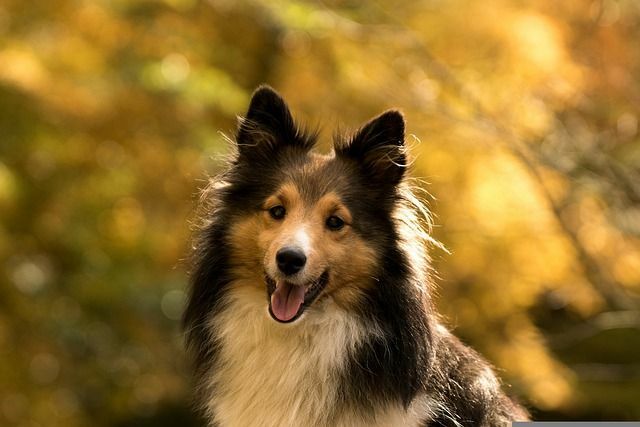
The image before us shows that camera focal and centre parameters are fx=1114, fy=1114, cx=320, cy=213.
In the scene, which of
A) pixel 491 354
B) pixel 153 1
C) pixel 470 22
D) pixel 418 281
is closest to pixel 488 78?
pixel 470 22

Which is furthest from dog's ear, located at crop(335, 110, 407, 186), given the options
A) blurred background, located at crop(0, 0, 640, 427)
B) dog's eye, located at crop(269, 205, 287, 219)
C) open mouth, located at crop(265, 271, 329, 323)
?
blurred background, located at crop(0, 0, 640, 427)

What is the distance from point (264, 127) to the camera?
566cm

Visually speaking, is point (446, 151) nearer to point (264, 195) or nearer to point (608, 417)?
point (608, 417)

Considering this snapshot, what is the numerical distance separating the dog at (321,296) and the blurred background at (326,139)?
5243mm

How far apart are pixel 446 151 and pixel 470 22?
1625 millimetres

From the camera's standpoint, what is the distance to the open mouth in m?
5.21

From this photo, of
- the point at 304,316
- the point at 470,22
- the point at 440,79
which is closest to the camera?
the point at 304,316

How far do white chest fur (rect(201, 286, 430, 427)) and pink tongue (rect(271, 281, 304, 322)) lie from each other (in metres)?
0.08

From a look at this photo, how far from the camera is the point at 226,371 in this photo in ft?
18.2

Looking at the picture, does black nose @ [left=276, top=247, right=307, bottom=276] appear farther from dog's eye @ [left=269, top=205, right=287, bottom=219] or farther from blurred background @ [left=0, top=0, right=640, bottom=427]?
blurred background @ [left=0, top=0, right=640, bottom=427]

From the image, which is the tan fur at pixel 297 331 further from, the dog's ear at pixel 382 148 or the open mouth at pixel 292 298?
the dog's ear at pixel 382 148

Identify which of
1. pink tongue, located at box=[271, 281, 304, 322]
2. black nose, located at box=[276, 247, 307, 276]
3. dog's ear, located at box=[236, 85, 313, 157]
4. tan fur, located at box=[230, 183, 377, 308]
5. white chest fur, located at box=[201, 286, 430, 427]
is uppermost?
dog's ear, located at box=[236, 85, 313, 157]

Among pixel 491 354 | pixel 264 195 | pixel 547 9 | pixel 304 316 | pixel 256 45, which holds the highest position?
pixel 547 9

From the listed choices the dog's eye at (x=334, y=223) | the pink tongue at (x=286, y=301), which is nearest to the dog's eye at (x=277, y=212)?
the dog's eye at (x=334, y=223)
